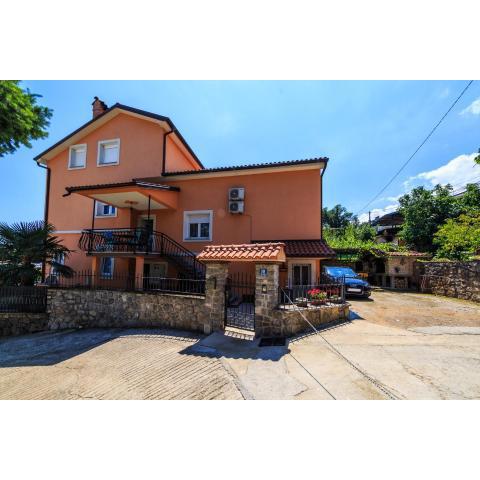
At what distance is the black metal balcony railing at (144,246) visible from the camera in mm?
9078

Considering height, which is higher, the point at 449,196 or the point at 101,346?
the point at 449,196

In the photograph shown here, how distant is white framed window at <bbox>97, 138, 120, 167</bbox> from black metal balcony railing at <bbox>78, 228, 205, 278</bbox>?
4.56m

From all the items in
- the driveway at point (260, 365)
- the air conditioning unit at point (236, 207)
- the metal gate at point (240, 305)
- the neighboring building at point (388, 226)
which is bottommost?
the driveway at point (260, 365)

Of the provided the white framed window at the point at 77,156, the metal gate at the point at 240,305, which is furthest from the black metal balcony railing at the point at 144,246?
the white framed window at the point at 77,156

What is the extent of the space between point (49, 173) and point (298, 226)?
46.7 ft

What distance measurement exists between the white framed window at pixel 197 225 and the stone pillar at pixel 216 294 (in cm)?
437

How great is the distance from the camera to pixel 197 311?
22.2 feet

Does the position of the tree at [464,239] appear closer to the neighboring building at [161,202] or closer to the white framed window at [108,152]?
the neighboring building at [161,202]

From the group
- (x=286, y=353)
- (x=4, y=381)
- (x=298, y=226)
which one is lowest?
(x=4, y=381)

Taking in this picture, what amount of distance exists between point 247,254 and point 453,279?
478 inches

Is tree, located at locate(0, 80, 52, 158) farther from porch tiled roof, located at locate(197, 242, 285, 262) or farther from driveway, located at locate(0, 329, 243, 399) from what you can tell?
porch tiled roof, located at locate(197, 242, 285, 262)

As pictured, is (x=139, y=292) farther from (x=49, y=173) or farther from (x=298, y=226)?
(x=49, y=173)

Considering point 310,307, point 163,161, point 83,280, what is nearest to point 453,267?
point 310,307

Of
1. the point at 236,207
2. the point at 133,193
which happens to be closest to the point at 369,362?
the point at 236,207
